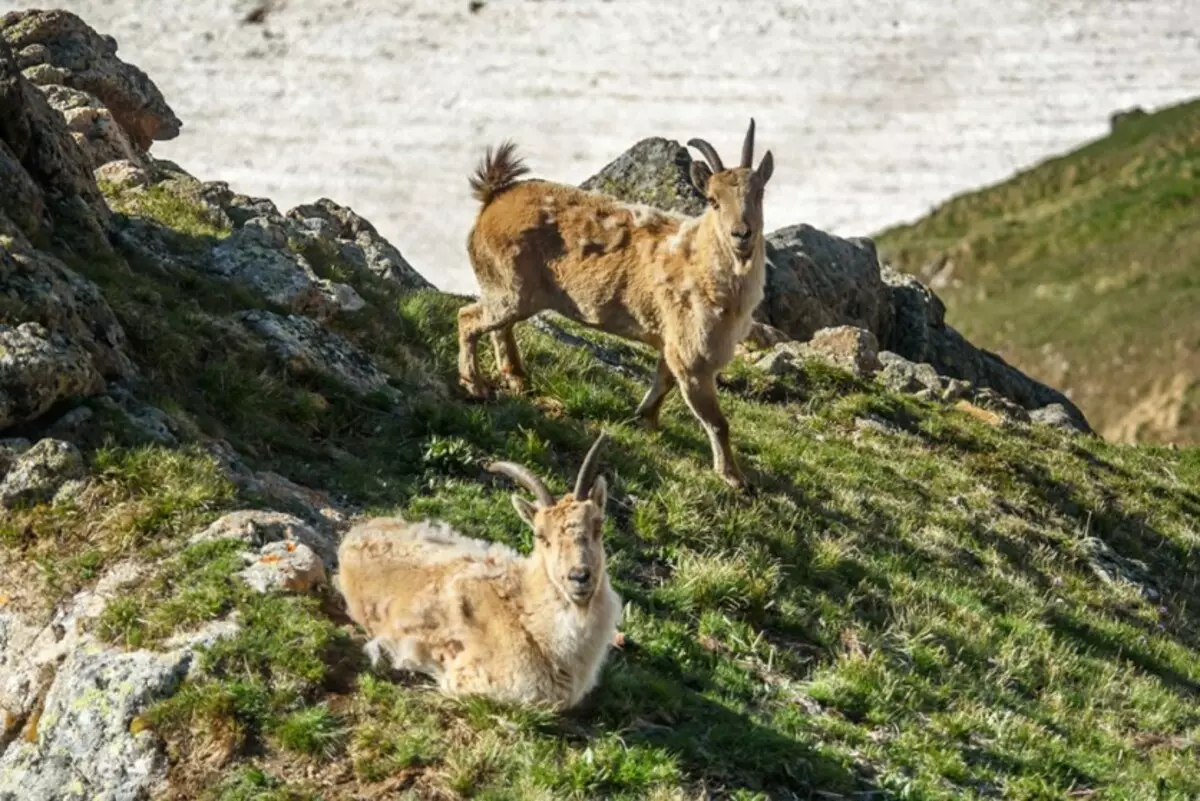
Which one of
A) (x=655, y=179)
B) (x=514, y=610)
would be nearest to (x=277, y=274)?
(x=514, y=610)

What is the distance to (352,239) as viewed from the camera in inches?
893

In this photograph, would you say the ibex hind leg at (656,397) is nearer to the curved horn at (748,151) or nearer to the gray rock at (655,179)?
the curved horn at (748,151)

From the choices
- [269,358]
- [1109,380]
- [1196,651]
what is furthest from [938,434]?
[1109,380]

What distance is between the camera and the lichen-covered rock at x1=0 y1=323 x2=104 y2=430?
1181 centimetres

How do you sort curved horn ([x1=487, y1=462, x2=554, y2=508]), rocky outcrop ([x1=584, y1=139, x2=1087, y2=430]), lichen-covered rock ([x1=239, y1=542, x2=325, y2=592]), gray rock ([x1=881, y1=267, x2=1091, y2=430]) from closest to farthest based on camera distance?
curved horn ([x1=487, y1=462, x2=554, y2=508])
lichen-covered rock ([x1=239, y1=542, x2=325, y2=592])
rocky outcrop ([x1=584, y1=139, x2=1087, y2=430])
gray rock ([x1=881, y1=267, x2=1091, y2=430])

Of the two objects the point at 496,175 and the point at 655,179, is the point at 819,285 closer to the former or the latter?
the point at 655,179

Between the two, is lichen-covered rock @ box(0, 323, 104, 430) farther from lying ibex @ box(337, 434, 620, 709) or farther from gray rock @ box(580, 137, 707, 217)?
gray rock @ box(580, 137, 707, 217)

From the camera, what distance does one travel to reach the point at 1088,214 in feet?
183

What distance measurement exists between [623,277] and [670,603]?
4.18 meters

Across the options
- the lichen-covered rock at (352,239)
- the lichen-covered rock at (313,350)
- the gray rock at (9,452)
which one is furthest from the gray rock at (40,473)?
the lichen-covered rock at (352,239)

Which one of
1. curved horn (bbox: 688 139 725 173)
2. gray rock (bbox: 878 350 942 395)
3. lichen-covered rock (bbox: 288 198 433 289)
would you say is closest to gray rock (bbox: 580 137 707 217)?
gray rock (bbox: 878 350 942 395)

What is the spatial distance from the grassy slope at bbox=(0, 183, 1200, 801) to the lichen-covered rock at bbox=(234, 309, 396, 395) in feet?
0.78

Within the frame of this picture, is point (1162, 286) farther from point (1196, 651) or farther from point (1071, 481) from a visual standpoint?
point (1196, 651)

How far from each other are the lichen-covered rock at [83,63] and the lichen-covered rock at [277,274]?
21.1 ft
